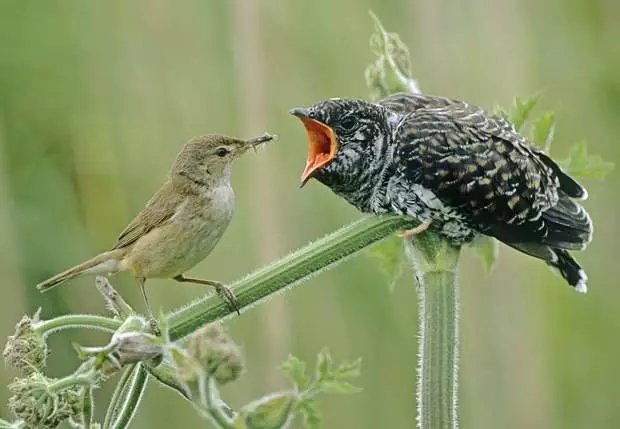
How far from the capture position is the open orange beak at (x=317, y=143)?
3.56m

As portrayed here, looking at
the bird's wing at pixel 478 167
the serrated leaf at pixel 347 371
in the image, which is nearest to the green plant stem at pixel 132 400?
the serrated leaf at pixel 347 371

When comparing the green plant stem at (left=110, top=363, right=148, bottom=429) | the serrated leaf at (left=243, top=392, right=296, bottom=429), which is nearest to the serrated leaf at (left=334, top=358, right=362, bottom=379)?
the serrated leaf at (left=243, top=392, right=296, bottom=429)

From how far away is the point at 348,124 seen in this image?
366 cm

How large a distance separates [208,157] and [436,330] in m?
1.03

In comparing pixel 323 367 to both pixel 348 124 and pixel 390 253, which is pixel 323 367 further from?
pixel 348 124

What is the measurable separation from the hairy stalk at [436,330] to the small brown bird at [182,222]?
25.8 inches

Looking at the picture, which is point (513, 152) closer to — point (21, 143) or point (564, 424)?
point (564, 424)

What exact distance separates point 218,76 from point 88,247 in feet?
4.12

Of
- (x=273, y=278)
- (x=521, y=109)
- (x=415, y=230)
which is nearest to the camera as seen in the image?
(x=273, y=278)

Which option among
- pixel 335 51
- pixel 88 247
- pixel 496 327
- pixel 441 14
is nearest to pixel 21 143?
pixel 88 247

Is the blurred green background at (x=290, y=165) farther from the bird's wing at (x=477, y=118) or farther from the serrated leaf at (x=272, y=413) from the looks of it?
the serrated leaf at (x=272, y=413)

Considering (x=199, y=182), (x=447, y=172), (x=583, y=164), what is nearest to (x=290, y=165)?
(x=199, y=182)

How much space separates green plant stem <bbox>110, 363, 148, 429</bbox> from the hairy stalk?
2.81 feet

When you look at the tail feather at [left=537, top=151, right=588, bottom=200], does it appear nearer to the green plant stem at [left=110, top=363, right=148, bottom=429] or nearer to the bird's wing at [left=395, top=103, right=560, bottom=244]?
the bird's wing at [left=395, top=103, right=560, bottom=244]
